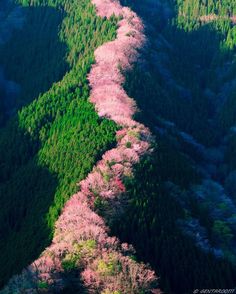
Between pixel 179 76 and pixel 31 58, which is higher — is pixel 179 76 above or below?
above

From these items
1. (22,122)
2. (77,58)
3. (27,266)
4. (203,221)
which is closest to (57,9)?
(77,58)

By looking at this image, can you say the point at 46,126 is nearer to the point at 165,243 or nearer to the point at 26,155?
the point at 26,155

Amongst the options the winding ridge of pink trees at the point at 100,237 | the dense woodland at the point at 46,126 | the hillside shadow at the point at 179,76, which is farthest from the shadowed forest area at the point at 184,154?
Result: the dense woodland at the point at 46,126

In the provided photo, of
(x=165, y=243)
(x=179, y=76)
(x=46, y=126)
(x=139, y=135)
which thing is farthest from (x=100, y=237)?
(x=179, y=76)

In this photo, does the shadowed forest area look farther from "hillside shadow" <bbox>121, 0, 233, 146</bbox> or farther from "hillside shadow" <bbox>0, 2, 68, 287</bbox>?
"hillside shadow" <bbox>0, 2, 68, 287</bbox>

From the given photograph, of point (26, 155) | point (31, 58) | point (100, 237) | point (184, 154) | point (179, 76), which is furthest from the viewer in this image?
point (31, 58)

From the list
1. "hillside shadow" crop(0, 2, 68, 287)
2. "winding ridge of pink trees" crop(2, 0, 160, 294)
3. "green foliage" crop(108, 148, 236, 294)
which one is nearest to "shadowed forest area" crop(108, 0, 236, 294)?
"green foliage" crop(108, 148, 236, 294)

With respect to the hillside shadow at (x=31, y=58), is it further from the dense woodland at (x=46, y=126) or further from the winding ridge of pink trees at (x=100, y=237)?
the winding ridge of pink trees at (x=100, y=237)
